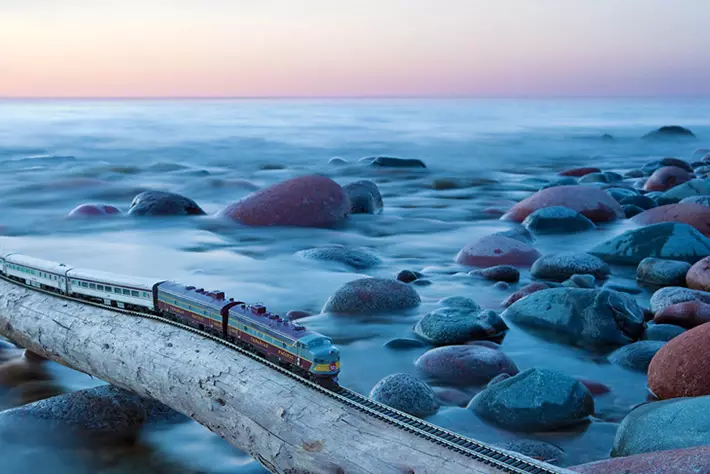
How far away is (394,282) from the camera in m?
20.2

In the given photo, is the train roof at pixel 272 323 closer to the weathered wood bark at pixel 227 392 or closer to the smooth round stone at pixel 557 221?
the weathered wood bark at pixel 227 392

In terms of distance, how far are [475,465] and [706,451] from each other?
3.04 metres

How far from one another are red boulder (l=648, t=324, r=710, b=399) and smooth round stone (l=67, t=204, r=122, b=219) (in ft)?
93.2

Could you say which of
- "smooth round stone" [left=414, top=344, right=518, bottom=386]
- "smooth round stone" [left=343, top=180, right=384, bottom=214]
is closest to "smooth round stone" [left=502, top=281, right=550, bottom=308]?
"smooth round stone" [left=414, top=344, right=518, bottom=386]

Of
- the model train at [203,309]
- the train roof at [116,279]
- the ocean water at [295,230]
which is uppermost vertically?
the train roof at [116,279]

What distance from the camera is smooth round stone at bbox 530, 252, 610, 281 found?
22.8 m

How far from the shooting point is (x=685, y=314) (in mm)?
17547

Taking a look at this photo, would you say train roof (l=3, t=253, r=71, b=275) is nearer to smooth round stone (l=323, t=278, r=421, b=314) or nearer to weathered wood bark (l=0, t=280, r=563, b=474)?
weathered wood bark (l=0, t=280, r=563, b=474)

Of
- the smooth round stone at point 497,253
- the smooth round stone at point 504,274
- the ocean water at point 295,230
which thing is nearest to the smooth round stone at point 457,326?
the ocean water at point 295,230

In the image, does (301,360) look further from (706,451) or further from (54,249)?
(54,249)

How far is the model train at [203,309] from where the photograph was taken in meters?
9.62

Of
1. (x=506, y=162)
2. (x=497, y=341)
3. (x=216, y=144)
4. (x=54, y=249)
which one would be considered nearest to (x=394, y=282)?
(x=497, y=341)

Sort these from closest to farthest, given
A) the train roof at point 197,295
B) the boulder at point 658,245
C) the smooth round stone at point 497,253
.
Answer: the train roof at point 197,295 < the boulder at point 658,245 < the smooth round stone at point 497,253

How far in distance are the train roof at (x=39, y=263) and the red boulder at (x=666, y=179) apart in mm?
40458
